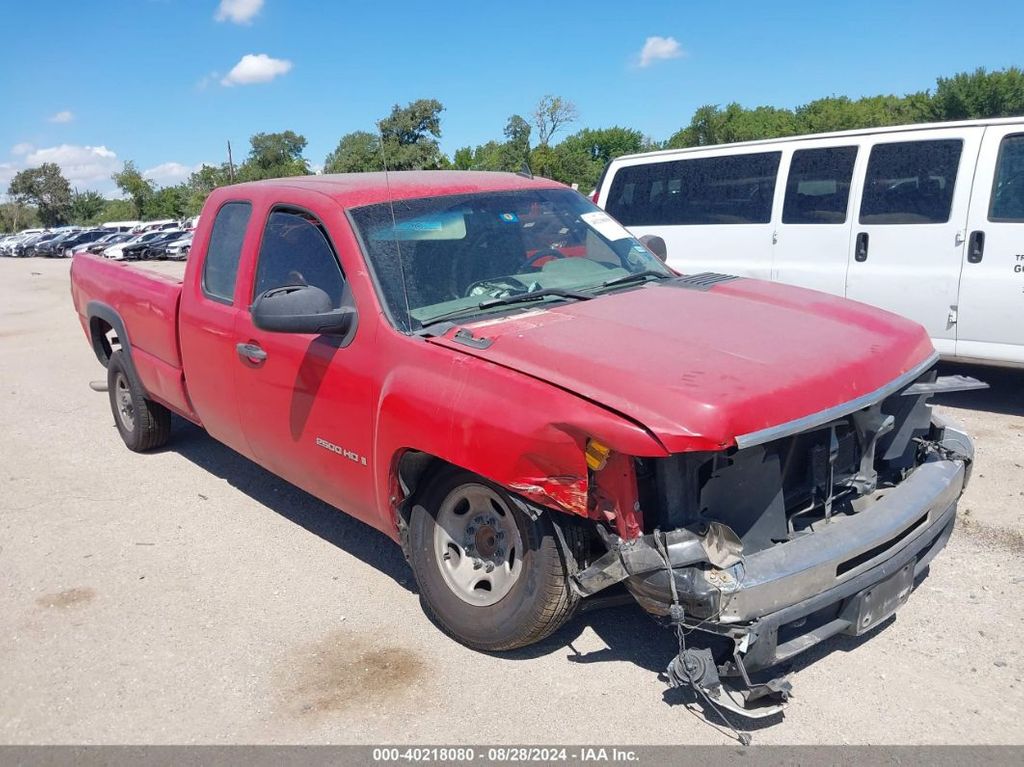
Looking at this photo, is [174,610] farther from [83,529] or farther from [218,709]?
[83,529]

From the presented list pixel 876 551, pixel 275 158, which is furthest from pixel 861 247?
pixel 275 158

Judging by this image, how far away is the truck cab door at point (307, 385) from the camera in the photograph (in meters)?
3.65

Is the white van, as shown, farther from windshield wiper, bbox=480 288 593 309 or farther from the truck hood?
windshield wiper, bbox=480 288 593 309

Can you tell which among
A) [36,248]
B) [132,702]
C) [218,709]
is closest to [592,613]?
[218,709]

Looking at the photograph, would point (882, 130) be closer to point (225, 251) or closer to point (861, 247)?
point (861, 247)

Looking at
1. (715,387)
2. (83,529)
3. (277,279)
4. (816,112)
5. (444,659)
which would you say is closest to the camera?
(715,387)

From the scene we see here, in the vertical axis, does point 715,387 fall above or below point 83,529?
above

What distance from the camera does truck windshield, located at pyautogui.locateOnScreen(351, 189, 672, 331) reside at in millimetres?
3703

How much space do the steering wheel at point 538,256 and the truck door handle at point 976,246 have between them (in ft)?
12.7

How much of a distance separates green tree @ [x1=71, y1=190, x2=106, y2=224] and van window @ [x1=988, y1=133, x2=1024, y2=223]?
112 m

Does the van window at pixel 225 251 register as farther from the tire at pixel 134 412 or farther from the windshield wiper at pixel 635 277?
the windshield wiper at pixel 635 277

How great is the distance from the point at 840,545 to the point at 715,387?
72 cm

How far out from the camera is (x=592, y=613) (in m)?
3.80

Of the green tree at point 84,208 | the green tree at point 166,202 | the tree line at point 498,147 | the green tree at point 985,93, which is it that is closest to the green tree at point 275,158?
the tree line at point 498,147
